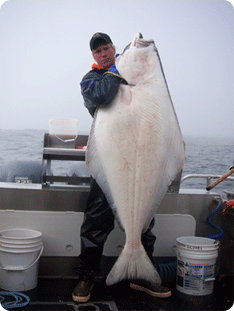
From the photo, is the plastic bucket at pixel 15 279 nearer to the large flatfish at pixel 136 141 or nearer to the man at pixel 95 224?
the man at pixel 95 224

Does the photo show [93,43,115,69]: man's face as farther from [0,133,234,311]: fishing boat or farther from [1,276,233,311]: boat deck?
[1,276,233,311]: boat deck

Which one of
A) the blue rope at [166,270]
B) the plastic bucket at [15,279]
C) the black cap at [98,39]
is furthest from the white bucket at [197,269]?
the black cap at [98,39]

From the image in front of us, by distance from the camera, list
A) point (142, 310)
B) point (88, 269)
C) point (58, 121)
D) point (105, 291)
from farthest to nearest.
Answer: point (58, 121)
point (105, 291)
point (88, 269)
point (142, 310)

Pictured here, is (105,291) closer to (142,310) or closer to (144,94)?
(142,310)

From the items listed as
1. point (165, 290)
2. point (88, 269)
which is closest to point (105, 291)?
point (88, 269)

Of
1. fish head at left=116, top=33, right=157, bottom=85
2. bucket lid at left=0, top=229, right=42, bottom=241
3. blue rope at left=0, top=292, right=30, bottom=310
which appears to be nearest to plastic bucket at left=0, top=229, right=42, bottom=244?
bucket lid at left=0, top=229, right=42, bottom=241

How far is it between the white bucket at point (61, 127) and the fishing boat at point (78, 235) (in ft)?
0.21

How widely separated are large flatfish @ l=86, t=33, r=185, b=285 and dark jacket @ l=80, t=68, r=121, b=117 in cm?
4

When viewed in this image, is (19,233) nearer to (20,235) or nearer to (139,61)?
(20,235)

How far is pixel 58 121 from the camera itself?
2.58m

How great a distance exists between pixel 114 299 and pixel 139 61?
154 centimetres

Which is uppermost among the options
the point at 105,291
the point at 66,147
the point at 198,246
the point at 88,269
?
the point at 66,147

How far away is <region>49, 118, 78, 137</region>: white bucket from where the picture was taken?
255 cm

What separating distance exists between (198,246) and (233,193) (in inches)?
29.2
